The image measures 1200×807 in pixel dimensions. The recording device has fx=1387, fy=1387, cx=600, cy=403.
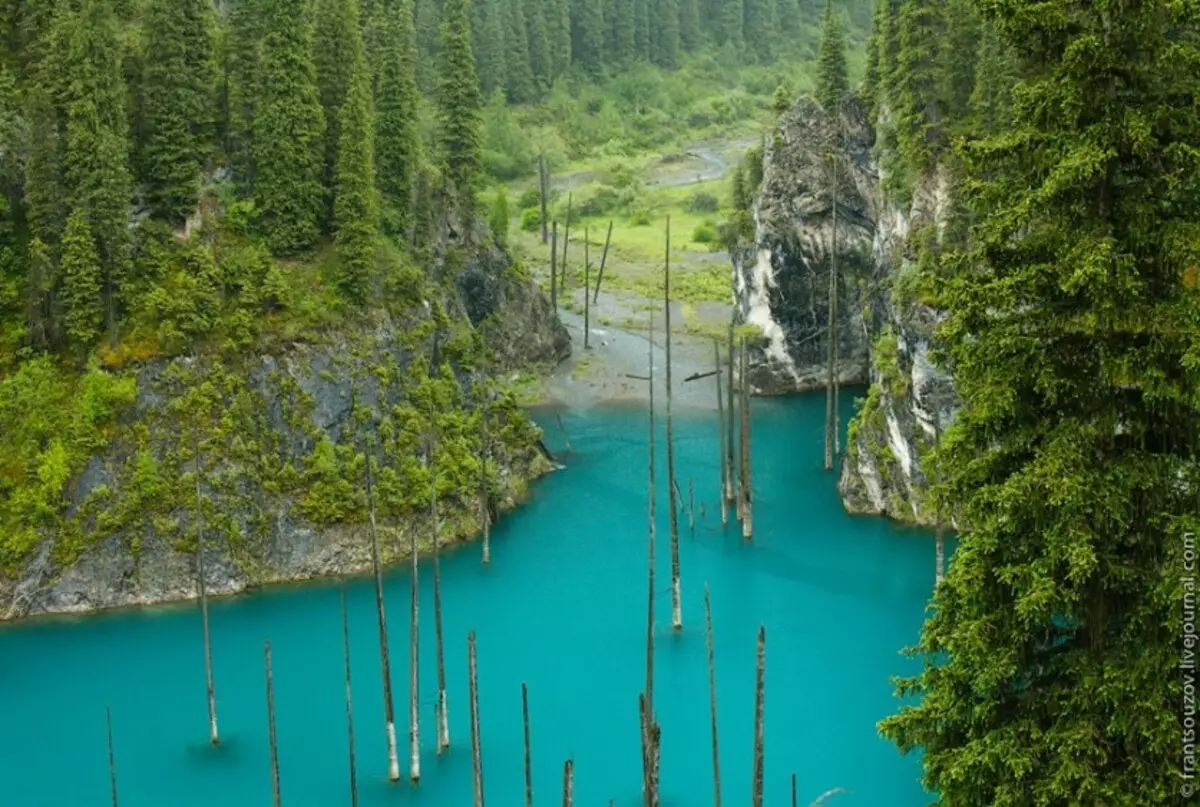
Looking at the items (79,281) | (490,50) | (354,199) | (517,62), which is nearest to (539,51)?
(517,62)

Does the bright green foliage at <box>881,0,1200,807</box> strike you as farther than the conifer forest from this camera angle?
No

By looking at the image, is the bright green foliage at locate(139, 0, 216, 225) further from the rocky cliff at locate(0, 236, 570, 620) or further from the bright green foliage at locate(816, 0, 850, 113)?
the bright green foliage at locate(816, 0, 850, 113)

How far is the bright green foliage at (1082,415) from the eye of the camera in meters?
17.8

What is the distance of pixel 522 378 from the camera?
10194 cm

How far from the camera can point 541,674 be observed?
2359 inches

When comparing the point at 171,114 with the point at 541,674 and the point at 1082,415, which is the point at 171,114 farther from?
the point at 1082,415

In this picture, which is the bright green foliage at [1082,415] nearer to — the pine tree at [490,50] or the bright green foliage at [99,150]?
the bright green foliage at [99,150]

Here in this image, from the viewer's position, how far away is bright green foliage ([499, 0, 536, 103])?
170 meters

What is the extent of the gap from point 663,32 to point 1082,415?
17962 cm

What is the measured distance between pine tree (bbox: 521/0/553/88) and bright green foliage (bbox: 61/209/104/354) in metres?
108

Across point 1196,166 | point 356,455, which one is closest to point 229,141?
point 356,455

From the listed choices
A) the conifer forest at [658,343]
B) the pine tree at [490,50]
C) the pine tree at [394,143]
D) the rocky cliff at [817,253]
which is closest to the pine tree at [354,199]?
the conifer forest at [658,343]

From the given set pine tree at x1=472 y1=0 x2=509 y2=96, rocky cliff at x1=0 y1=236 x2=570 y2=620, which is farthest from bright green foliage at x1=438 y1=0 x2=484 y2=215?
pine tree at x1=472 y1=0 x2=509 y2=96

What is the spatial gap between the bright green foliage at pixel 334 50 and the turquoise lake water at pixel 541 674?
26.7 metres
